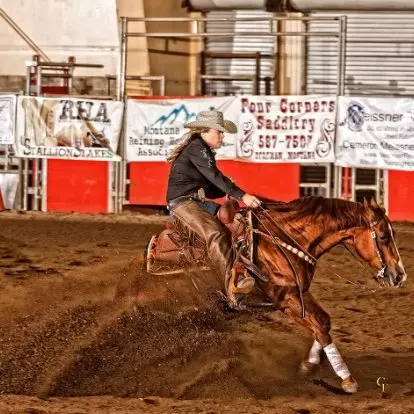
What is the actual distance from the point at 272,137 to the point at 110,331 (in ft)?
22.7

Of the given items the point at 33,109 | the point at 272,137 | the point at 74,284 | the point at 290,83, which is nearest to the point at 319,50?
the point at 290,83

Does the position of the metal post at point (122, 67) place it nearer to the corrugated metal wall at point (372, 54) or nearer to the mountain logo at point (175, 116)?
the mountain logo at point (175, 116)

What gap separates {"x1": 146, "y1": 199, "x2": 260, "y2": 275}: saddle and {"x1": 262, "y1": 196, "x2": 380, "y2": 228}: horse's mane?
0.29m

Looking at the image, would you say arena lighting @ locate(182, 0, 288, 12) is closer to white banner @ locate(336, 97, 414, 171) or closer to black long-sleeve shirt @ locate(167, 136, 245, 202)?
white banner @ locate(336, 97, 414, 171)

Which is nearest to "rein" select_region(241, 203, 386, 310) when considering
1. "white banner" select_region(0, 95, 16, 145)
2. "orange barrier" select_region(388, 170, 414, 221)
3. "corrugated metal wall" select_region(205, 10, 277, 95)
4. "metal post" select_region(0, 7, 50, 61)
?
"orange barrier" select_region(388, 170, 414, 221)

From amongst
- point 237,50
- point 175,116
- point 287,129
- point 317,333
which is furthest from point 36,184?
point 317,333

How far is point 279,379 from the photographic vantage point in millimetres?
7645

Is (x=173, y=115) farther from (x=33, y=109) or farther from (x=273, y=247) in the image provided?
(x=273, y=247)

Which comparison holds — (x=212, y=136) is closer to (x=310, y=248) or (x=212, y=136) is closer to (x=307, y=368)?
(x=310, y=248)

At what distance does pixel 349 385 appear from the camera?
23.6 ft

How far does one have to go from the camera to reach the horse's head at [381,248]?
752 cm

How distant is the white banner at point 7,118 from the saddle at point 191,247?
7.68 metres

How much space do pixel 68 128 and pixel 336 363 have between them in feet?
30.4

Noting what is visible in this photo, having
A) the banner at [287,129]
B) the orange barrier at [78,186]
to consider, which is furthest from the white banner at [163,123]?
the orange barrier at [78,186]
